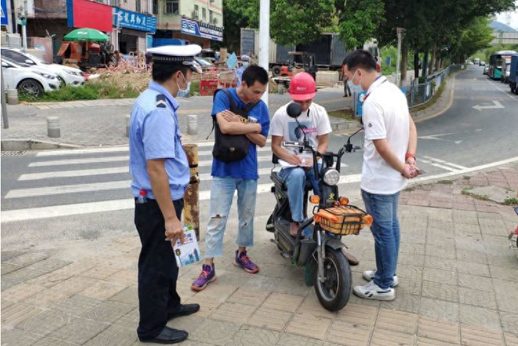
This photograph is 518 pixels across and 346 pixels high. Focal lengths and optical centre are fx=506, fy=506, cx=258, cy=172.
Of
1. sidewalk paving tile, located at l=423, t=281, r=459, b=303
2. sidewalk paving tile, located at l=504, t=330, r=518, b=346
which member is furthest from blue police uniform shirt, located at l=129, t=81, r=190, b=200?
sidewalk paving tile, located at l=504, t=330, r=518, b=346

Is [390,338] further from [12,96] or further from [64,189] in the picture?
[12,96]

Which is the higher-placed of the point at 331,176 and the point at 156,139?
the point at 156,139

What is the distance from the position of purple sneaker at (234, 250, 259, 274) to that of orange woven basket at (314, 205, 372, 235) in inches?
41.7

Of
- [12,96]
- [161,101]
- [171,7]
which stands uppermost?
[171,7]

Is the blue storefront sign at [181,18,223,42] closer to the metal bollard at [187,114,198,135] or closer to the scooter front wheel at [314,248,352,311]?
the metal bollard at [187,114,198,135]

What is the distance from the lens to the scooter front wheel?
11.5 ft

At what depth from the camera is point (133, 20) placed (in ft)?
123

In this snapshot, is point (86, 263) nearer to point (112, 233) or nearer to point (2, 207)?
point (112, 233)

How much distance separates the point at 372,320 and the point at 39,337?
225 centimetres

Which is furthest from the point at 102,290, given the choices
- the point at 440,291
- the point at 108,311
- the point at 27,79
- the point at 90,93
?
the point at 90,93

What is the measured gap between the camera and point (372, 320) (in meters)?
3.57

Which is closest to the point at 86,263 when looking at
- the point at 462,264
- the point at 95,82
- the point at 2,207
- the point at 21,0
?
the point at 2,207

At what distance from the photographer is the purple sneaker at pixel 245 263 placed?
4.41 metres

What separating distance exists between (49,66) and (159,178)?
17.0m
